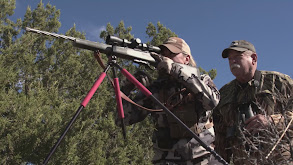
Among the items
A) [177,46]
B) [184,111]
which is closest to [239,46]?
[177,46]

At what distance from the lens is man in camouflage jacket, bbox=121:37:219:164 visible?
2871 millimetres

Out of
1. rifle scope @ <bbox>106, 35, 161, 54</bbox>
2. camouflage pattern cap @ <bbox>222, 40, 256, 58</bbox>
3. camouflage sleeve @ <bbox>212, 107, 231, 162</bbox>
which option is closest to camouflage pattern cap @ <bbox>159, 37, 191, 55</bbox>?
rifle scope @ <bbox>106, 35, 161, 54</bbox>

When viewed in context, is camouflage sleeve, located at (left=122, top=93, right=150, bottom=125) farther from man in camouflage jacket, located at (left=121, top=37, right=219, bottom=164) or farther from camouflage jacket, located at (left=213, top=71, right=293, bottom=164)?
camouflage jacket, located at (left=213, top=71, right=293, bottom=164)

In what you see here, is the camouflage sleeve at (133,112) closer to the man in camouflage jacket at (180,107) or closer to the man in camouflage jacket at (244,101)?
the man in camouflage jacket at (180,107)

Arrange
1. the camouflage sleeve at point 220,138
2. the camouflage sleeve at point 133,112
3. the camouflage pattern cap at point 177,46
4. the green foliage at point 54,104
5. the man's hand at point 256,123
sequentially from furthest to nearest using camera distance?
the green foliage at point 54,104, the camouflage sleeve at point 133,112, the camouflage pattern cap at point 177,46, the camouflage sleeve at point 220,138, the man's hand at point 256,123

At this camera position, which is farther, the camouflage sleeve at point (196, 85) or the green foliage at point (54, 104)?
the green foliage at point (54, 104)

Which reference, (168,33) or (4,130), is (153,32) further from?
(4,130)

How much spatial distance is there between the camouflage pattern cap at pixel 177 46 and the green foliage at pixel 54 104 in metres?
7.31

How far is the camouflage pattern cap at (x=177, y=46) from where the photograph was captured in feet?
10.8

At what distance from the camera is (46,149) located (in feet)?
31.6

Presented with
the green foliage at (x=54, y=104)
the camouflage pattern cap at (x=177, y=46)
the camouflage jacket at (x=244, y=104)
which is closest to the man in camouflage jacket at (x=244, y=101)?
the camouflage jacket at (x=244, y=104)

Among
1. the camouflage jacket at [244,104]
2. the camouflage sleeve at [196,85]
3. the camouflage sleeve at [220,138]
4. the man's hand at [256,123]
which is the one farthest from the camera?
the camouflage sleeve at [220,138]

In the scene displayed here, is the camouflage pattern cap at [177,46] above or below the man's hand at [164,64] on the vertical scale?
above

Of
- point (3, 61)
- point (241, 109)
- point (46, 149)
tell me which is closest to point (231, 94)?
point (241, 109)
